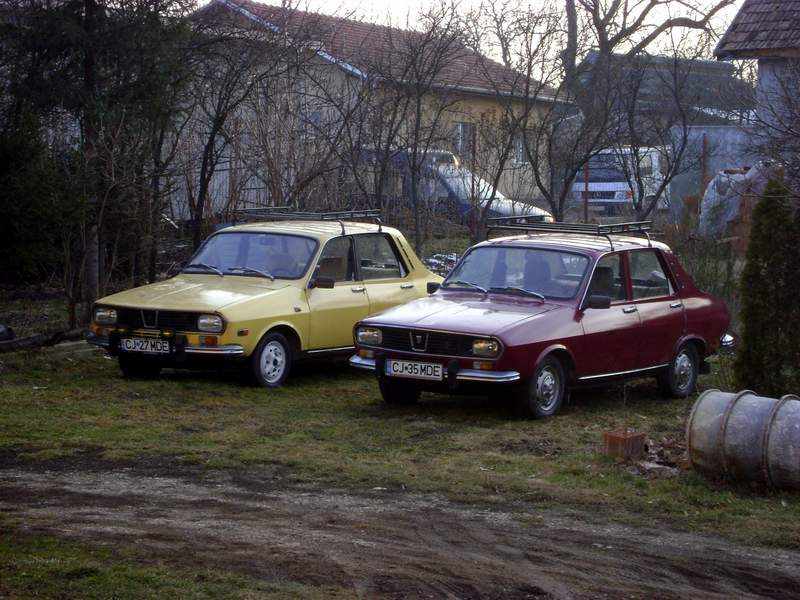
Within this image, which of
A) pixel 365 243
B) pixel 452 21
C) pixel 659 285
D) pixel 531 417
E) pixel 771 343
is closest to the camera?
pixel 771 343

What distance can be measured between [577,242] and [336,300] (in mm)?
2606

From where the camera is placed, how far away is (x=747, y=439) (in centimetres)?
752

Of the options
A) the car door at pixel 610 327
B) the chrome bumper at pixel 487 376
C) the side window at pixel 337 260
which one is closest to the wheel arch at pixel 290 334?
the side window at pixel 337 260

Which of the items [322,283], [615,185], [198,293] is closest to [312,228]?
[322,283]

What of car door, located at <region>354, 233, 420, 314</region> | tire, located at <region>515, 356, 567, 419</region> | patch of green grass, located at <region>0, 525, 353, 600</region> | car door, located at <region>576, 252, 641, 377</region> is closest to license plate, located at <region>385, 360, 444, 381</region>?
tire, located at <region>515, 356, 567, 419</region>

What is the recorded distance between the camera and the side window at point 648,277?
37.5ft

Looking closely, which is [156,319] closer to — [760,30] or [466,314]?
[466,314]

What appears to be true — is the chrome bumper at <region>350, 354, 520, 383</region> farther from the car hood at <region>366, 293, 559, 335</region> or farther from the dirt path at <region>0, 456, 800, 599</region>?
the dirt path at <region>0, 456, 800, 599</region>

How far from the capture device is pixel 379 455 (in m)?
8.69

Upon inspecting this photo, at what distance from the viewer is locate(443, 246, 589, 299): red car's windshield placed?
10891 millimetres

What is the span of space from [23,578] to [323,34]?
1345cm

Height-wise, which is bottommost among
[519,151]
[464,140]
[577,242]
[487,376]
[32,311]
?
[487,376]

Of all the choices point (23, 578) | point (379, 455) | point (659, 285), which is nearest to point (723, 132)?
point (659, 285)

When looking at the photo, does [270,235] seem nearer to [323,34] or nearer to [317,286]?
[317,286]
